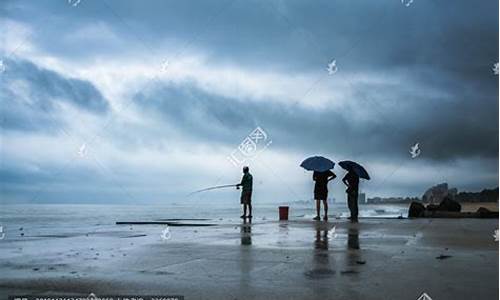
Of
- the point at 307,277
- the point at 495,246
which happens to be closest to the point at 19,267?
the point at 307,277

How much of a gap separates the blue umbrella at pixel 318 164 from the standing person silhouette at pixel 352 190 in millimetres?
854

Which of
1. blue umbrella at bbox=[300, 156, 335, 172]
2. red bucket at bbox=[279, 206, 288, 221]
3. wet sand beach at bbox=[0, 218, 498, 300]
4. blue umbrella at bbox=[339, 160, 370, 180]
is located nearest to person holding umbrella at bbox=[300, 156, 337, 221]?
blue umbrella at bbox=[300, 156, 335, 172]

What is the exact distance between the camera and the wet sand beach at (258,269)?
15.6 ft

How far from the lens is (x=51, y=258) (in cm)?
721

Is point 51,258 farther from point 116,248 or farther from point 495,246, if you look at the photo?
point 495,246

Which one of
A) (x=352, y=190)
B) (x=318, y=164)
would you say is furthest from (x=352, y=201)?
(x=318, y=164)

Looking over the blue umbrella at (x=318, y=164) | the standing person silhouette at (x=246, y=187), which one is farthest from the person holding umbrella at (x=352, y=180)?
the standing person silhouette at (x=246, y=187)

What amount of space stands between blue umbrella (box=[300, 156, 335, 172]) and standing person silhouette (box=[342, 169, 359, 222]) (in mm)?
854

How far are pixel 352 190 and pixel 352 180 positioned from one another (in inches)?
13.5

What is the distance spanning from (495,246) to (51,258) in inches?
265

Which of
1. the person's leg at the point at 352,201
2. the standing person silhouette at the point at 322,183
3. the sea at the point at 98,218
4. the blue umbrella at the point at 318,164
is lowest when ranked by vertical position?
the sea at the point at 98,218

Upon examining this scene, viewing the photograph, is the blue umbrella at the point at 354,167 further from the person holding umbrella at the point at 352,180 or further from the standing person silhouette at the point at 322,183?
the standing person silhouette at the point at 322,183

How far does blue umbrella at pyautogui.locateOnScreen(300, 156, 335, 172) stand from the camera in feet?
59.5

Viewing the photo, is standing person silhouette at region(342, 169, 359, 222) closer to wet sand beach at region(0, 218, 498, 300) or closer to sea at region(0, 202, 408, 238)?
sea at region(0, 202, 408, 238)
